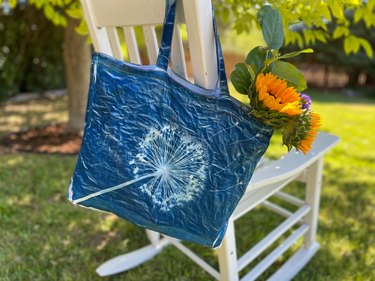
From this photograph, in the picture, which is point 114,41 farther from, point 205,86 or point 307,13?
point 307,13

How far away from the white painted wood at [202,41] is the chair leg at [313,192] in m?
0.90

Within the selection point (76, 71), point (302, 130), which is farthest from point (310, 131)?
point (76, 71)

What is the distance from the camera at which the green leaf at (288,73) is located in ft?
2.80

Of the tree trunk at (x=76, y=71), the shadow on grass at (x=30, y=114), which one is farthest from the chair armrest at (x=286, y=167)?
the shadow on grass at (x=30, y=114)

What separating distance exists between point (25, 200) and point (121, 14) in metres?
1.56

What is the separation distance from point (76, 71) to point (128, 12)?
2.45 meters

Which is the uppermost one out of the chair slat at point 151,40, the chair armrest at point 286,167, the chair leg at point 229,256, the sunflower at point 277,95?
the chair slat at point 151,40

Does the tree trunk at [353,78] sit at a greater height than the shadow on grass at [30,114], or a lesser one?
lesser

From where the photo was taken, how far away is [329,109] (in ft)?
19.5

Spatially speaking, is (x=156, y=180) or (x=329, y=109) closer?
(x=156, y=180)

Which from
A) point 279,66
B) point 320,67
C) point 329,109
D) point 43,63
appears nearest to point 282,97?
point 279,66

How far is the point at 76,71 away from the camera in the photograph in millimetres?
3291

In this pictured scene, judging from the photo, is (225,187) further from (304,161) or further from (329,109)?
(329,109)

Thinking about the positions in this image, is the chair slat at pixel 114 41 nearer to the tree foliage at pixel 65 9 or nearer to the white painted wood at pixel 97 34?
the white painted wood at pixel 97 34
